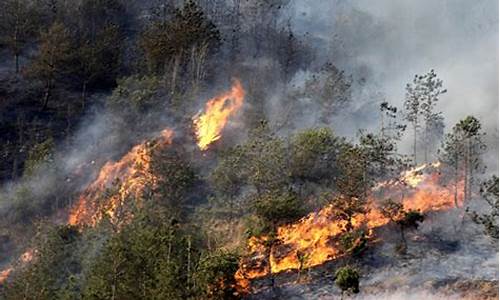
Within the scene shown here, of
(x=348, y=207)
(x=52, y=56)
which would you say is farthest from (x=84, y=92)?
(x=348, y=207)

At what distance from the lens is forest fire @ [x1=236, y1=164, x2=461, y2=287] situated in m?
49.1

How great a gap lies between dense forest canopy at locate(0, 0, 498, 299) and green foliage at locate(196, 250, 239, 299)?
13cm

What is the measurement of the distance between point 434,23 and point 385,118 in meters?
45.7

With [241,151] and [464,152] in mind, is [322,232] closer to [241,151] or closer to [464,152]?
[241,151]

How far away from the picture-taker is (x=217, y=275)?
40375 mm

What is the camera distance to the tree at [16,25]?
291 feet

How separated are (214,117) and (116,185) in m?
18.2

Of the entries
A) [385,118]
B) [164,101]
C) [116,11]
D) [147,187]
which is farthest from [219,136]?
[116,11]

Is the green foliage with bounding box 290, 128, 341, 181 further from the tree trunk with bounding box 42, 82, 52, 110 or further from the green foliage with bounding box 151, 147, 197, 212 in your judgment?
the tree trunk with bounding box 42, 82, 52, 110

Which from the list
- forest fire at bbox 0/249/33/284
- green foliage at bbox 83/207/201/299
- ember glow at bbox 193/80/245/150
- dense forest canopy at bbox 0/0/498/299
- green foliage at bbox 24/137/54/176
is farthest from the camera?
ember glow at bbox 193/80/245/150

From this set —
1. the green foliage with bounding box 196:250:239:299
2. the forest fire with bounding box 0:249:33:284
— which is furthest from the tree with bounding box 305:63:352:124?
the green foliage with bounding box 196:250:239:299

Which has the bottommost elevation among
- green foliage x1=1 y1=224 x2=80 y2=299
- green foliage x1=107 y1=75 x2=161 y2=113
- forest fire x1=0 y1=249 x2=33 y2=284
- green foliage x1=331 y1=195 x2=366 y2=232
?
forest fire x1=0 y1=249 x2=33 y2=284

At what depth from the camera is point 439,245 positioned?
48844mm

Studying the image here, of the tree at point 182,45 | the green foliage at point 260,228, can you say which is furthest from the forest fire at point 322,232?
the tree at point 182,45
